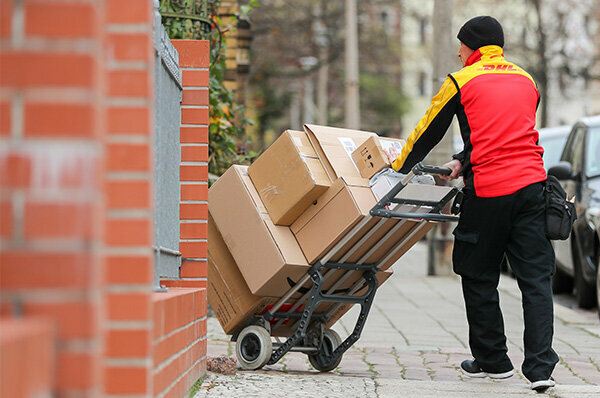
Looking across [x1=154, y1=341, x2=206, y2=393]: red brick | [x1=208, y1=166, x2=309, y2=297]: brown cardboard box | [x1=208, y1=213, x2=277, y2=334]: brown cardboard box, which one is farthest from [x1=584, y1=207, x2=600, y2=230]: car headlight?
[x1=154, y1=341, x2=206, y2=393]: red brick

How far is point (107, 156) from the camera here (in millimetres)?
2664

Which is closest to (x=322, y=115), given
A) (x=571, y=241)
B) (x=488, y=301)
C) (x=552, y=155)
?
(x=552, y=155)

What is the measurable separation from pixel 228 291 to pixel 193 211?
72 cm

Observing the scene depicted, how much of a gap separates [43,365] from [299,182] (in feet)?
11.7

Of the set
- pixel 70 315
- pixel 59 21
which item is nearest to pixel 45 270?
pixel 70 315

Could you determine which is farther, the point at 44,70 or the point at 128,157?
the point at 128,157

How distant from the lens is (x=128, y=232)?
8.58ft

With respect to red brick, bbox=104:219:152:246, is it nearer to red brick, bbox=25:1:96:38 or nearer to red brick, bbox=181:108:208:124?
red brick, bbox=25:1:96:38

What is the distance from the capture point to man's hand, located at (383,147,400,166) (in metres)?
5.50

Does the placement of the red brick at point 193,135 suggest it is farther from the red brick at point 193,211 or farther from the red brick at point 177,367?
the red brick at point 177,367

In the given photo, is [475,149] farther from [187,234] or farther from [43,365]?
[43,365]

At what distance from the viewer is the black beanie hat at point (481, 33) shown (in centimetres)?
558

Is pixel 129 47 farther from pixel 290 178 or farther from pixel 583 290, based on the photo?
pixel 583 290

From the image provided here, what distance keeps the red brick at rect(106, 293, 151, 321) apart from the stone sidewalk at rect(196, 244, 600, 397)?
210cm
